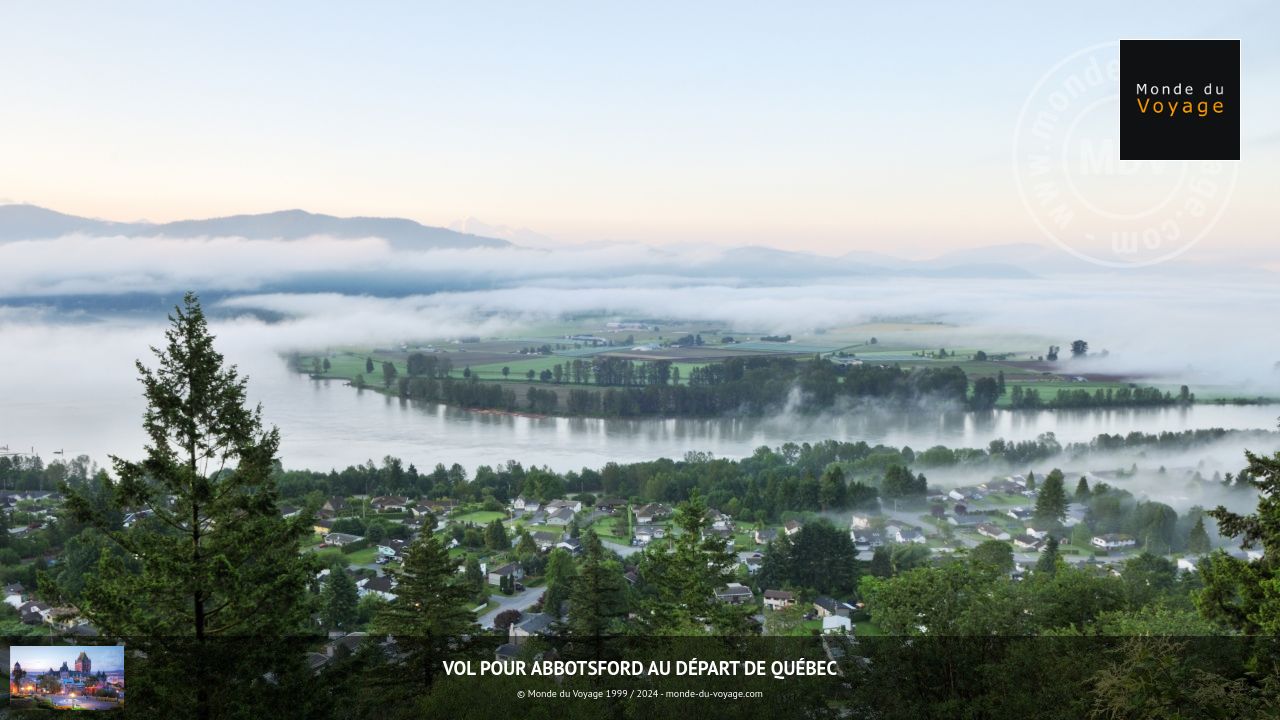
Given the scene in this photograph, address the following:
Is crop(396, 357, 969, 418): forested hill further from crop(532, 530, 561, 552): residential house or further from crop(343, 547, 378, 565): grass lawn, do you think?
crop(343, 547, 378, 565): grass lawn

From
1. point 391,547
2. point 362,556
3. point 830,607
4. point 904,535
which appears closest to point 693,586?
point 830,607

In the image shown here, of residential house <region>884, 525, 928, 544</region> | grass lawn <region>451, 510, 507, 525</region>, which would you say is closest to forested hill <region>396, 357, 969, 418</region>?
grass lawn <region>451, 510, 507, 525</region>

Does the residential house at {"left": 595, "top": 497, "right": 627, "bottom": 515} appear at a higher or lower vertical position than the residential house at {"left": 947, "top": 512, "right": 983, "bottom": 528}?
lower

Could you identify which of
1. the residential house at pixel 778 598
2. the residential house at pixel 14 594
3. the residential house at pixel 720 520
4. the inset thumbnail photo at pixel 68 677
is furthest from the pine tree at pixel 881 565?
the residential house at pixel 14 594

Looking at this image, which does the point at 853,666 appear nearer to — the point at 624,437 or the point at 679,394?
the point at 624,437

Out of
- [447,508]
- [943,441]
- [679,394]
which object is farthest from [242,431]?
[679,394]
